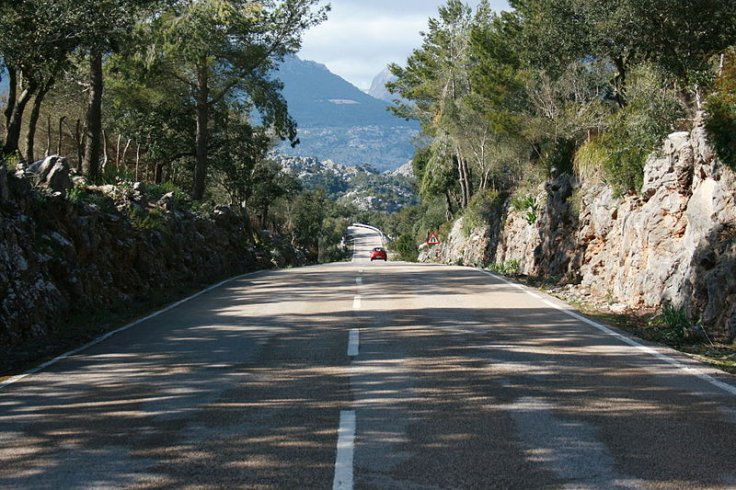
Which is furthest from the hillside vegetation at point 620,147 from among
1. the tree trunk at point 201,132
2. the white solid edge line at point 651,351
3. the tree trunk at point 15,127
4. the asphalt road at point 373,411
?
the tree trunk at point 15,127

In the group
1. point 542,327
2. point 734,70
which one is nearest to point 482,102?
point 734,70

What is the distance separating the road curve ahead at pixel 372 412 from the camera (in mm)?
4977

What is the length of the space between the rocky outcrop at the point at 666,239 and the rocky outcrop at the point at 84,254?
10305mm

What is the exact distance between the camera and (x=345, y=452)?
5.36 metres

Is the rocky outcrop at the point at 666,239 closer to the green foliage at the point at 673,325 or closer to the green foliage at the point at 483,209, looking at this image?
the green foliage at the point at 673,325

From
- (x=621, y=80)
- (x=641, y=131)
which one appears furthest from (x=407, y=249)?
(x=641, y=131)

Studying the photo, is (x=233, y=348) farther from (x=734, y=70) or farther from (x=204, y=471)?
→ (x=734, y=70)

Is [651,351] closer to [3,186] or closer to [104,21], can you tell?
[3,186]

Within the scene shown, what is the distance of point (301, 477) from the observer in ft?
16.0

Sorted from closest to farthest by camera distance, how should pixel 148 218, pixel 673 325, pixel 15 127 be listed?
1. pixel 673 325
2. pixel 148 218
3. pixel 15 127

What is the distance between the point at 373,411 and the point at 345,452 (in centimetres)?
112

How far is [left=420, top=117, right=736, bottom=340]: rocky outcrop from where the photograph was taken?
11.1 m

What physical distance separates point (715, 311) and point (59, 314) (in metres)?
10.5

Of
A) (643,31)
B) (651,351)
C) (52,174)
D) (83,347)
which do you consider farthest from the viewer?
(643,31)
